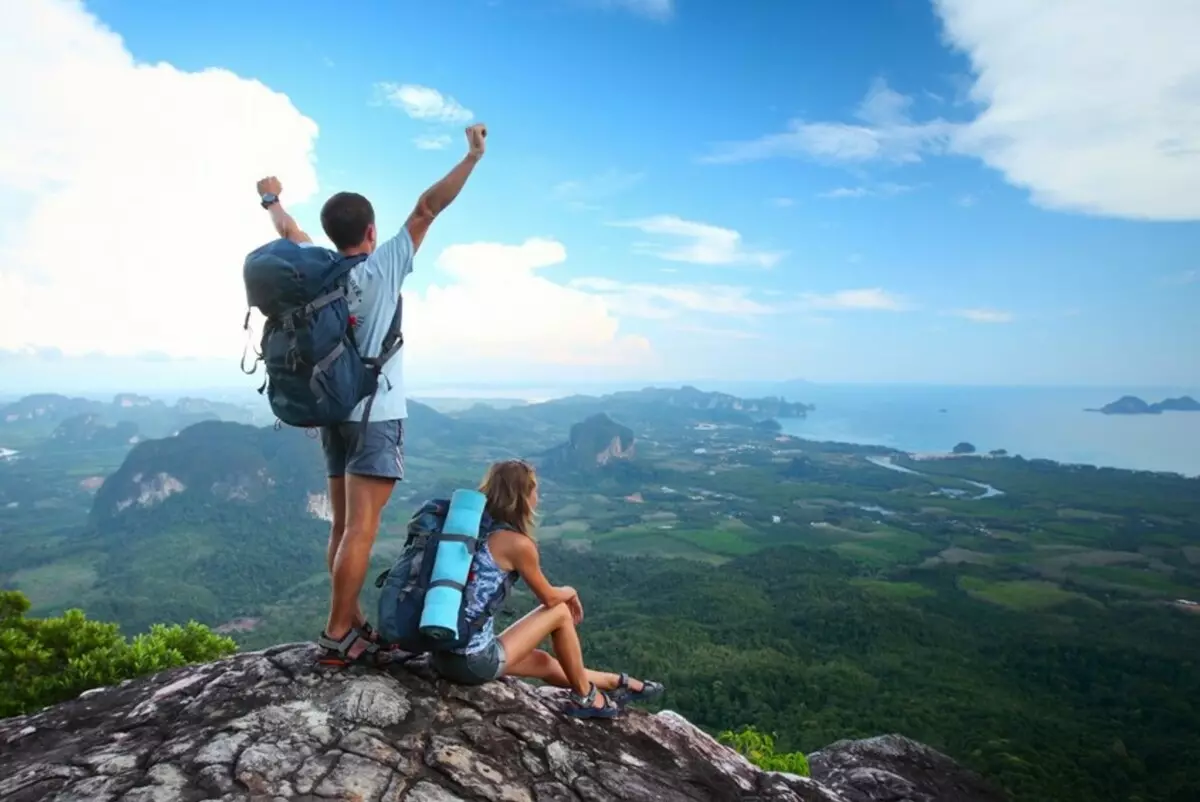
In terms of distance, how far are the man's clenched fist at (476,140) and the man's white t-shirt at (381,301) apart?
630mm

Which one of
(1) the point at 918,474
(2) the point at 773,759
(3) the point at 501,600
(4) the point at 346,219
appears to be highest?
(4) the point at 346,219

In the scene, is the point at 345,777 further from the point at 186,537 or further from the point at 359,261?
the point at 186,537

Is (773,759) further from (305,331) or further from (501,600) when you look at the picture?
(305,331)

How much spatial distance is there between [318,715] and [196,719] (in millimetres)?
748

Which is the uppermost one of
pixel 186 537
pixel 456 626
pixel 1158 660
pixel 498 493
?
pixel 498 493

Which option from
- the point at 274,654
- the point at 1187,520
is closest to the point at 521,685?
the point at 274,654

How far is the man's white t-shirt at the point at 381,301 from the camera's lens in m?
3.65

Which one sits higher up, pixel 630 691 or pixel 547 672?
pixel 547 672

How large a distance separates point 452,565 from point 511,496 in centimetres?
56

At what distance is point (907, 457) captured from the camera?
166375 millimetres

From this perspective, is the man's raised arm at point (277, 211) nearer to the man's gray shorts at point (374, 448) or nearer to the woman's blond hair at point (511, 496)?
the man's gray shorts at point (374, 448)

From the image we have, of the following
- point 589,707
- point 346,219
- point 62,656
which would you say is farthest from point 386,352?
point 62,656

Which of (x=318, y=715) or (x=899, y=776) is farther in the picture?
(x=899, y=776)

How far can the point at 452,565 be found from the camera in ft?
12.2
